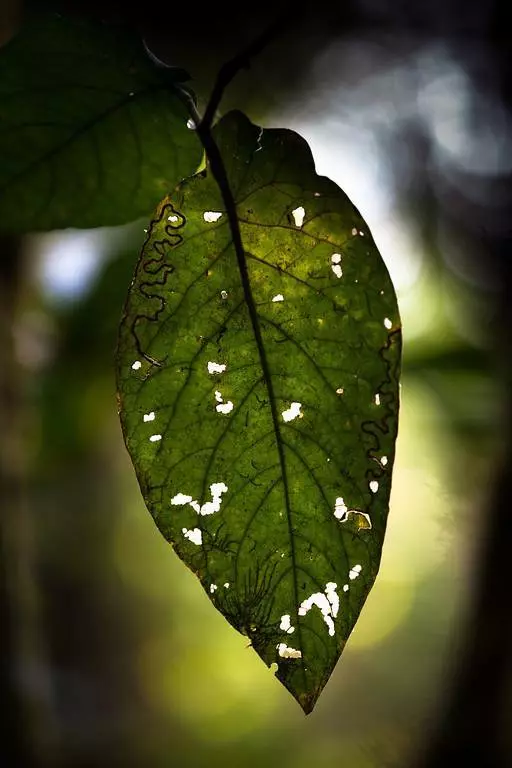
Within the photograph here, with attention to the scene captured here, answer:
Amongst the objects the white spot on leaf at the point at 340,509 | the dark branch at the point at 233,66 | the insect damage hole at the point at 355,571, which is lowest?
the insect damage hole at the point at 355,571

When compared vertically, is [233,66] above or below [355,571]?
above

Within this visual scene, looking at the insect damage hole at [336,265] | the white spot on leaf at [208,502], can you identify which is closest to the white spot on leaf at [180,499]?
the white spot on leaf at [208,502]

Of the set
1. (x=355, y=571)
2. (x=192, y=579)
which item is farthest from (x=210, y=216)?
(x=192, y=579)

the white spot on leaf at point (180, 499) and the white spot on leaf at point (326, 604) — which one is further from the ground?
the white spot on leaf at point (180, 499)

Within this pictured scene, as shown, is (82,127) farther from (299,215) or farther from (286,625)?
(286,625)

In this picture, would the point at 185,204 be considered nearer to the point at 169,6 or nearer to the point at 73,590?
the point at 169,6

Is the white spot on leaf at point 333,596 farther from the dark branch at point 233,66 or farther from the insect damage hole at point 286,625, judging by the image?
the dark branch at point 233,66

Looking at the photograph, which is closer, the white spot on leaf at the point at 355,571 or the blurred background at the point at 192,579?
the white spot on leaf at the point at 355,571
